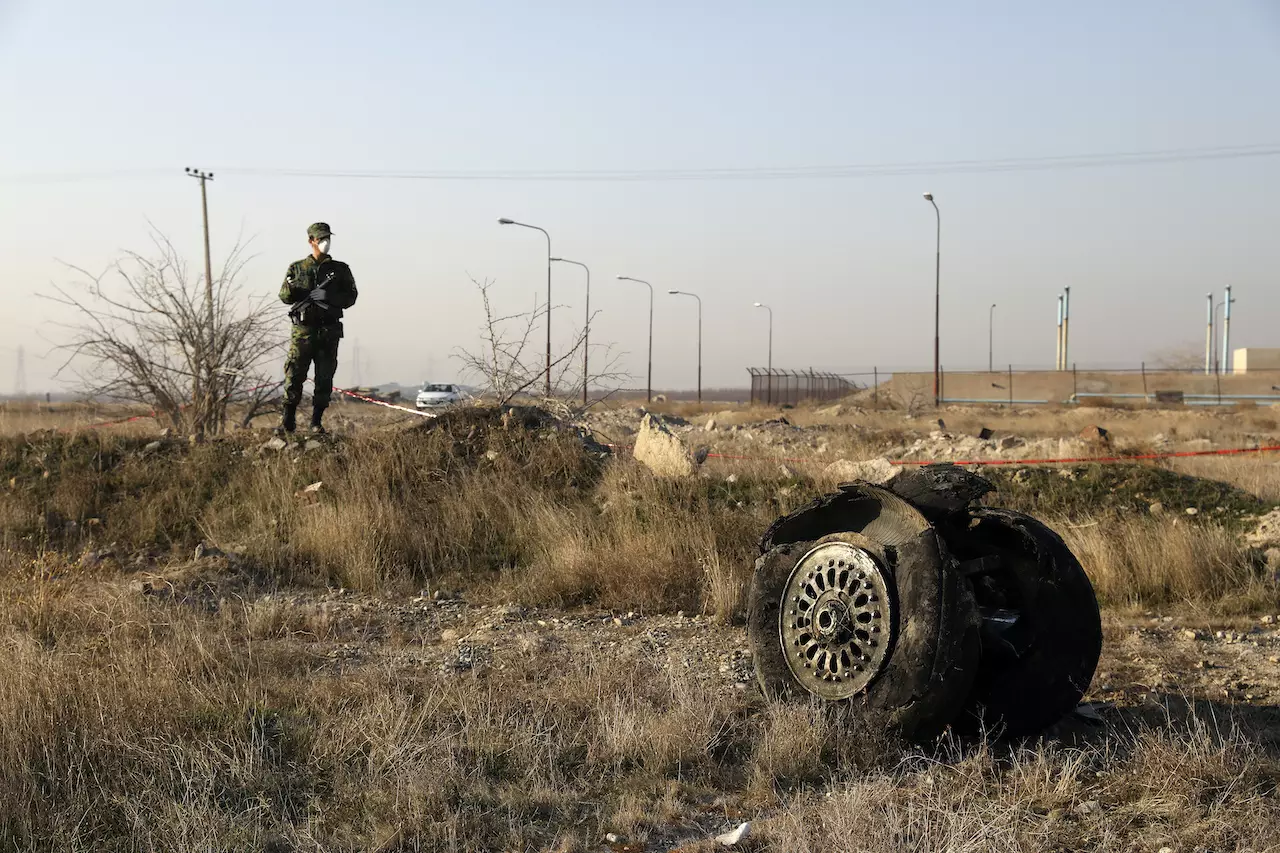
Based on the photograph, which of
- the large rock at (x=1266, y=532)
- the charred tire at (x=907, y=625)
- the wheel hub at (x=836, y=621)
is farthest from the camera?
the large rock at (x=1266, y=532)

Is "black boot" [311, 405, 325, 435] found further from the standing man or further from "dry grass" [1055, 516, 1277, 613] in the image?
"dry grass" [1055, 516, 1277, 613]

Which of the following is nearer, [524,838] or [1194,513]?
[524,838]

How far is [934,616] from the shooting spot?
383 centimetres

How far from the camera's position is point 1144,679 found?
5.38 meters

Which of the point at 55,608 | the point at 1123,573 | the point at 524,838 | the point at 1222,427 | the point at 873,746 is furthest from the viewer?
the point at 1222,427

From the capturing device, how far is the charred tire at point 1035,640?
413 centimetres

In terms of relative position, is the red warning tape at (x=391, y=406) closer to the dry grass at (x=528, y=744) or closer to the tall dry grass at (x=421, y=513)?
the tall dry grass at (x=421, y=513)

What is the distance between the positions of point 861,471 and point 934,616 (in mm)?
5985

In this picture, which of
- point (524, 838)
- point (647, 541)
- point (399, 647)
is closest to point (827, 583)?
point (524, 838)

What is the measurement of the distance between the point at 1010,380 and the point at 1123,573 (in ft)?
156

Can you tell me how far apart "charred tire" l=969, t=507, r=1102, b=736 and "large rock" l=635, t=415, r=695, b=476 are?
18.7 ft

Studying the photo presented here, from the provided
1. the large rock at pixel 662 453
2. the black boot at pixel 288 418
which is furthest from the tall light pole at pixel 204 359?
the large rock at pixel 662 453

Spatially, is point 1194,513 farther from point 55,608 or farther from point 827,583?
point 55,608

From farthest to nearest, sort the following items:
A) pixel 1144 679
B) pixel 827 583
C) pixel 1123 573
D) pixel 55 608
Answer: pixel 1123 573 → pixel 55 608 → pixel 1144 679 → pixel 827 583
